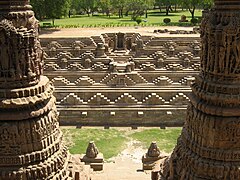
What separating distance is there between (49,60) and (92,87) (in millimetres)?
10034

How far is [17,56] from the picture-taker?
23.6ft

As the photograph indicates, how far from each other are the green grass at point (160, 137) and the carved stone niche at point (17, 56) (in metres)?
11.8

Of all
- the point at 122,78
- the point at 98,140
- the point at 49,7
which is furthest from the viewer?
the point at 49,7

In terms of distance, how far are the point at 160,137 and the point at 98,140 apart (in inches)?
144

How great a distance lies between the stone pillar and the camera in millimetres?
6871

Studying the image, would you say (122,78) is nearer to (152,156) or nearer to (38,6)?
(152,156)

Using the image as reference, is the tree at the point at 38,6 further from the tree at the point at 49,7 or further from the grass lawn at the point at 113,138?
the grass lawn at the point at 113,138

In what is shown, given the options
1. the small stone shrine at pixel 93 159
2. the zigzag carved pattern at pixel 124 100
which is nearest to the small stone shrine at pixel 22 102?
the small stone shrine at pixel 93 159

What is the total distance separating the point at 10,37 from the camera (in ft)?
23.1

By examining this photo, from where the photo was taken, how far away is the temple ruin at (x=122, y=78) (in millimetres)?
20500

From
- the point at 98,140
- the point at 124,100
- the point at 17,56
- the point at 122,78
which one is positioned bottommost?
the point at 98,140

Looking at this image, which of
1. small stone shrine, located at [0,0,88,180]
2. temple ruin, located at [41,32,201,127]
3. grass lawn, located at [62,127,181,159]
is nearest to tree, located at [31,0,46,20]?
temple ruin, located at [41,32,201,127]

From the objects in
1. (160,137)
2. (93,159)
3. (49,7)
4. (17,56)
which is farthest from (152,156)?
(49,7)

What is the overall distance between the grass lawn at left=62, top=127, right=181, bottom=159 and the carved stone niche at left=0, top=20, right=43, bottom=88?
1070 centimetres
